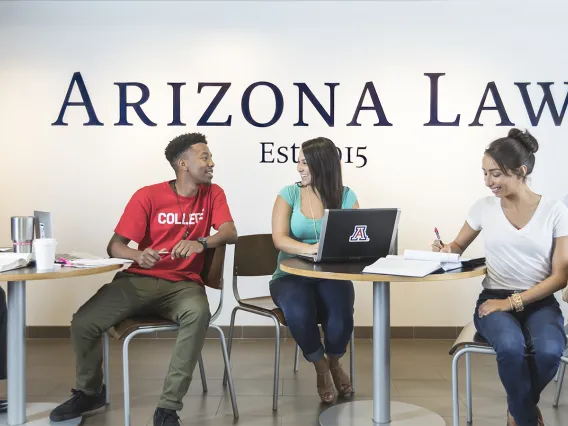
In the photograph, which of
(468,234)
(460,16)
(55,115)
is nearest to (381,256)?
(468,234)

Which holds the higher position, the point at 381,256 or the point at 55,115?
the point at 55,115

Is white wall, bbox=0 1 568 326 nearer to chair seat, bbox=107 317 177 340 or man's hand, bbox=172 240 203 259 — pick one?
man's hand, bbox=172 240 203 259

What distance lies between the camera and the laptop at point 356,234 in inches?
110

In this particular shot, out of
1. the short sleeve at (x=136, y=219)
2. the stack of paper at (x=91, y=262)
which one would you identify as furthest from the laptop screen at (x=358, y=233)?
the short sleeve at (x=136, y=219)

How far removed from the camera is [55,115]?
4.93m

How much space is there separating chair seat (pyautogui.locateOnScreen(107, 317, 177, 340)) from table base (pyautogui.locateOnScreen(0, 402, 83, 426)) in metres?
0.45

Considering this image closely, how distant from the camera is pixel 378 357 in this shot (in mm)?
2969

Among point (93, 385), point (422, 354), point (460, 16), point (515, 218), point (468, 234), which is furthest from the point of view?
point (460, 16)

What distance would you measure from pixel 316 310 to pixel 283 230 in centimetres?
44

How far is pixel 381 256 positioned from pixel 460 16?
258 cm

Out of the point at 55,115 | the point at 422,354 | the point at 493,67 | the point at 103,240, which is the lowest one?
the point at 422,354

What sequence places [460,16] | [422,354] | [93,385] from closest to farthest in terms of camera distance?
[93,385], [422,354], [460,16]

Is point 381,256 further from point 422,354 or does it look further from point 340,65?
point 340,65

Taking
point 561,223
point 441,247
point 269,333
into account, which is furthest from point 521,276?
point 269,333
